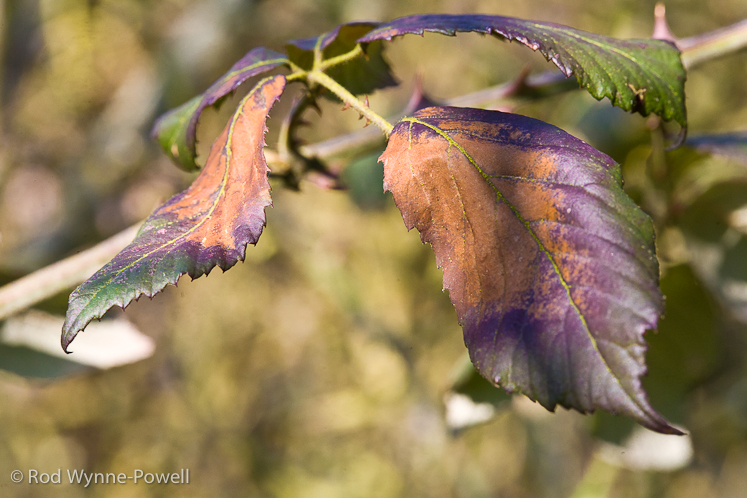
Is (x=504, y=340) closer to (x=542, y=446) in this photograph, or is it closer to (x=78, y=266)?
(x=78, y=266)

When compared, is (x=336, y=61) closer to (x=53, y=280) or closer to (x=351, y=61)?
(x=351, y=61)

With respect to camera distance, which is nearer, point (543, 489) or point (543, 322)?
point (543, 322)

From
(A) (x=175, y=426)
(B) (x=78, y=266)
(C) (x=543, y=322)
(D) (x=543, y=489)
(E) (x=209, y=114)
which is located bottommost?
(A) (x=175, y=426)

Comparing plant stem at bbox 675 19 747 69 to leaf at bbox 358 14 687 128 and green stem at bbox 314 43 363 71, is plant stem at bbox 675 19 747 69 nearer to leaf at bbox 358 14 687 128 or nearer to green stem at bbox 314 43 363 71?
leaf at bbox 358 14 687 128

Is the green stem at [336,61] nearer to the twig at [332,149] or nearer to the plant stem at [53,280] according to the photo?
the twig at [332,149]

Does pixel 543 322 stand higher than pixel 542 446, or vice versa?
pixel 543 322

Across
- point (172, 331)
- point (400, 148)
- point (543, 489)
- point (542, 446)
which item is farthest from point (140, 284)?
point (172, 331)

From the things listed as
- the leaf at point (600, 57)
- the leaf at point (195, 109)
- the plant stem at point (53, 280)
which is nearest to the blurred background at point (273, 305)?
the plant stem at point (53, 280)
